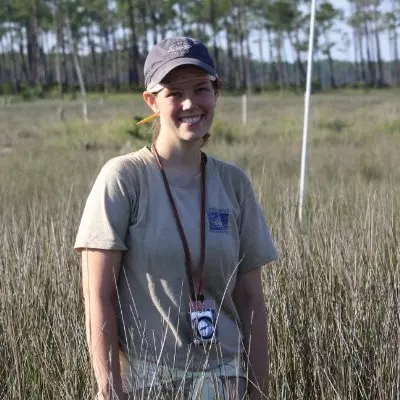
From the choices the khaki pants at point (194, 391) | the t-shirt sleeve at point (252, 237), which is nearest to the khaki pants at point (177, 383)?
the khaki pants at point (194, 391)

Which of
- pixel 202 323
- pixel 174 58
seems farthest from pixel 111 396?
pixel 174 58

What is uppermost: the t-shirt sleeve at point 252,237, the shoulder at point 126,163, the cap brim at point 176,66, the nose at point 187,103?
the cap brim at point 176,66

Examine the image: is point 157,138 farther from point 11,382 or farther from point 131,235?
point 11,382

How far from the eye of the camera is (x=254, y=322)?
2.07 meters

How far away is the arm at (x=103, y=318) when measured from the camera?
1855mm

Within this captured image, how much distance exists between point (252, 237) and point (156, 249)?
0.89 feet

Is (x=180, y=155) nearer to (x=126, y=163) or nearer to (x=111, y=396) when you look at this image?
(x=126, y=163)

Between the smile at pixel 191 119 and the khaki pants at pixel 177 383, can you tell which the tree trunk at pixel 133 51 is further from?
the khaki pants at pixel 177 383

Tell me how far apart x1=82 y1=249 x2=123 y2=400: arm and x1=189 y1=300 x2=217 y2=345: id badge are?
0.16m

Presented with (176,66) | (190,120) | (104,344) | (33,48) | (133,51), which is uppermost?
(33,48)

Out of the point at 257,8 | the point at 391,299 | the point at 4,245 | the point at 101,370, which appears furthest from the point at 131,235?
the point at 257,8

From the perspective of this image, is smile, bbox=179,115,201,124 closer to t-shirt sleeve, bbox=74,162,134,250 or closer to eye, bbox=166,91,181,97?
eye, bbox=166,91,181,97

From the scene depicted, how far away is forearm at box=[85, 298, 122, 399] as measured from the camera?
1854 mm

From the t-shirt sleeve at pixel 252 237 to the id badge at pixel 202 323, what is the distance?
193 millimetres
